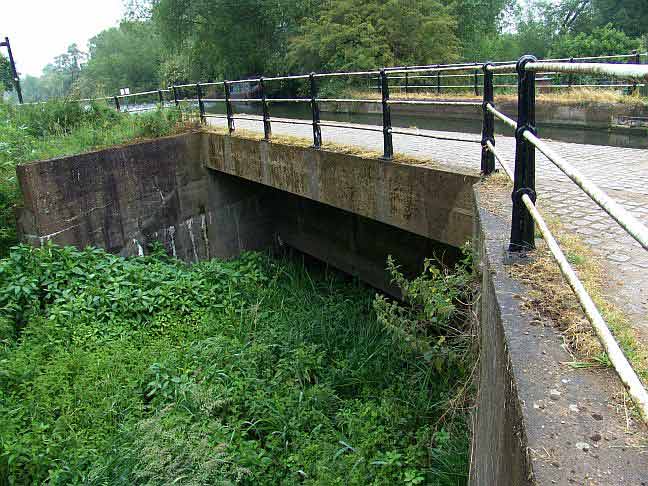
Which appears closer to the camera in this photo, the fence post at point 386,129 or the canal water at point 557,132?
the fence post at point 386,129

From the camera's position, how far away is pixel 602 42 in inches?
866

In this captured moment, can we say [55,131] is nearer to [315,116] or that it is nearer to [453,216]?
[315,116]

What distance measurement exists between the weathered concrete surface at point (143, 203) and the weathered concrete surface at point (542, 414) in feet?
25.6

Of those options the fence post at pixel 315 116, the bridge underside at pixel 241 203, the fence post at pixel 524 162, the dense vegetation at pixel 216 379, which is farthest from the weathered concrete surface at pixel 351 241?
the fence post at pixel 524 162

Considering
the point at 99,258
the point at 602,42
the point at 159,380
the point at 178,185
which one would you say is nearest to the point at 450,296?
the point at 159,380

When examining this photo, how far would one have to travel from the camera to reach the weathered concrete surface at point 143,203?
8.80 m

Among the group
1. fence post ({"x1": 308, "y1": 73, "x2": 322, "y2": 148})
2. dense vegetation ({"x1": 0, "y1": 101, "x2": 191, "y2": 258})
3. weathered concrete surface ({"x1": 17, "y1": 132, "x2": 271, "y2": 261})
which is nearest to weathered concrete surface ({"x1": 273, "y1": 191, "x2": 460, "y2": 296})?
weathered concrete surface ({"x1": 17, "y1": 132, "x2": 271, "y2": 261})

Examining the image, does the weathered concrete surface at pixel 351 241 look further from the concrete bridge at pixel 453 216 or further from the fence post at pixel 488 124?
the fence post at pixel 488 124

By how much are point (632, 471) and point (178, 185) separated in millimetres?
9917

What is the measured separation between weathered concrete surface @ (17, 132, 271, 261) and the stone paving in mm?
3177

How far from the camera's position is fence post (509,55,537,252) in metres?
2.96

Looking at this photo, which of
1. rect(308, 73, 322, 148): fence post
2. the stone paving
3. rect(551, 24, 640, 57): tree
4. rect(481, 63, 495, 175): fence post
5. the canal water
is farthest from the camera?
rect(551, 24, 640, 57): tree

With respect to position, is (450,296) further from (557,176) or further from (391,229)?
(391,229)

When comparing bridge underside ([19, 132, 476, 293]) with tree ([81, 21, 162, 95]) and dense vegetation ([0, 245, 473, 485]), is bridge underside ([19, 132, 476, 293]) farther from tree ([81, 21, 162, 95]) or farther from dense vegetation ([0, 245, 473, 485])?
tree ([81, 21, 162, 95])
